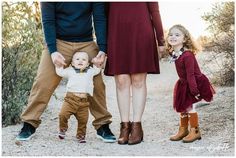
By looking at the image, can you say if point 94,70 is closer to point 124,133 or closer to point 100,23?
point 100,23

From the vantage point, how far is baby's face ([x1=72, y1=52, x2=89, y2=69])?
5.37 meters

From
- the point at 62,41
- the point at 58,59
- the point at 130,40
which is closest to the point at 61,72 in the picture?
the point at 58,59

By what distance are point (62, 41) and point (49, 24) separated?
0.20 metres

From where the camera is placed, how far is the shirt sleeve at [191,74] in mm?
5449

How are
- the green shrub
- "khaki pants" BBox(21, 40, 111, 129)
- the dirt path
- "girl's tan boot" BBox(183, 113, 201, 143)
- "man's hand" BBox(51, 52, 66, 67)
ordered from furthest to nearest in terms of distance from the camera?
1. the green shrub
2. "girl's tan boot" BBox(183, 113, 201, 143)
3. "khaki pants" BBox(21, 40, 111, 129)
4. "man's hand" BBox(51, 52, 66, 67)
5. the dirt path

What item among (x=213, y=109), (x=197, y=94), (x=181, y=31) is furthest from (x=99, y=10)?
(x=213, y=109)

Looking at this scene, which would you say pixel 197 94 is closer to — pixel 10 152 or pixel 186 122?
pixel 186 122

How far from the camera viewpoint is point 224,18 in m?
7.43

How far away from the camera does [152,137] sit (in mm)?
5789

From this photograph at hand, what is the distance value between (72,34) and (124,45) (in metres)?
0.48

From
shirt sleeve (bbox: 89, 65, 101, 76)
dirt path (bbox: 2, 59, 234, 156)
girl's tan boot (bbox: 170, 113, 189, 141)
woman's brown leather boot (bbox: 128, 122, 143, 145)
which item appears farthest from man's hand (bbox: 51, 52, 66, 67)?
girl's tan boot (bbox: 170, 113, 189, 141)

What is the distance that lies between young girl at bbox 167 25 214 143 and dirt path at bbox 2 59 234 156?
0.16 meters

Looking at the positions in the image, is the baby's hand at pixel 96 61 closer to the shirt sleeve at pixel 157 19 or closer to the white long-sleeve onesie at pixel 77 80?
the white long-sleeve onesie at pixel 77 80

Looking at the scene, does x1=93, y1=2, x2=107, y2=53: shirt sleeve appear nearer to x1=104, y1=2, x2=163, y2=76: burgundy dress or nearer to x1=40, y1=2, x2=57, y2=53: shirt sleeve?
x1=104, y1=2, x2=163, y2=76: burgundy dress
